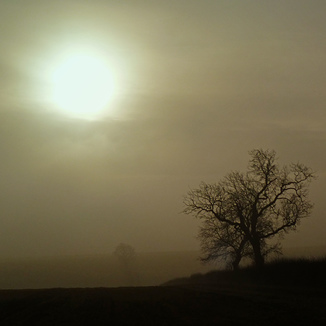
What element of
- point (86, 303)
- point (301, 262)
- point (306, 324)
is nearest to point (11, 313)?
point (86, 303)

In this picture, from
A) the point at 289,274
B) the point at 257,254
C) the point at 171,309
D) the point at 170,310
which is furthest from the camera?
the point at 257,254

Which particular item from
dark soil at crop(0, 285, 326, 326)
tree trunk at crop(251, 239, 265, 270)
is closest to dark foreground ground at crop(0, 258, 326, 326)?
dark soil at crop(0, 285, 326, 326)

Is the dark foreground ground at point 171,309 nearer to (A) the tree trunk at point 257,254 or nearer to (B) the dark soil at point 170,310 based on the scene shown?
(B) the dark soil at point 170,310

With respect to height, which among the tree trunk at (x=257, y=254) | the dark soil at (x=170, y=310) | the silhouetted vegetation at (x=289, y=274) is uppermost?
the tree trunk at (x=257, y=254)

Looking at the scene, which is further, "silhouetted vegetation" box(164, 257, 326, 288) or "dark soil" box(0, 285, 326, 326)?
"silhouetted vegetation" box(164, 257, 326, 288)

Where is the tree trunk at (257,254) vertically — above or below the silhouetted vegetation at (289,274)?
above

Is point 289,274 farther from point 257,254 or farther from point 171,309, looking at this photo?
point 171,309

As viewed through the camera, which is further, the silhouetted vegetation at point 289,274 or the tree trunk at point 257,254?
the tree trunk at point 257,254

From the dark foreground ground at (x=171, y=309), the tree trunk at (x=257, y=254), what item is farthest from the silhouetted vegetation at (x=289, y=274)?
the tree trunk at (x=257, y=254)

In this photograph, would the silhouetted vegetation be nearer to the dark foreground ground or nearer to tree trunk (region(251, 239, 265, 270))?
the dark foreground ground

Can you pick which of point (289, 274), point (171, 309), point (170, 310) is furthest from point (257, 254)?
point (170, 310)

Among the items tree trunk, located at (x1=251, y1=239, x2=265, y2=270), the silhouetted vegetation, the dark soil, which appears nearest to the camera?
the dark soil

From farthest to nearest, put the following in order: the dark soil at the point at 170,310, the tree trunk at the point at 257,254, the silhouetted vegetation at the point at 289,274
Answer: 1. the tree trunk at the point at 257,254
2. the silhouetted vegetation at the point at 289,274
3. the dark soil at the point at 170,310

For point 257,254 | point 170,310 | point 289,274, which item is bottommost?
point 170,310
